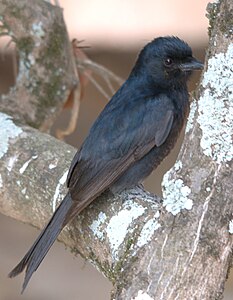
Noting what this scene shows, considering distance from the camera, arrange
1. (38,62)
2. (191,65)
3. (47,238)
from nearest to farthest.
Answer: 1. (47,238)
2. (191,65)
3. (38,62)

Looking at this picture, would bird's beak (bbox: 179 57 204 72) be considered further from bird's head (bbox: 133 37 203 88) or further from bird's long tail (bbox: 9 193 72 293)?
bird's long tail (bbox: 9 193 72 293)

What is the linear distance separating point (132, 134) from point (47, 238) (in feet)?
1.95

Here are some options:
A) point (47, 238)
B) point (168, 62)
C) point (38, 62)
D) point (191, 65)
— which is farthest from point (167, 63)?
point (47, 238)

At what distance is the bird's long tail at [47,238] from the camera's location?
326cm

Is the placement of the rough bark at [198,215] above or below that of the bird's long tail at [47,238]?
above

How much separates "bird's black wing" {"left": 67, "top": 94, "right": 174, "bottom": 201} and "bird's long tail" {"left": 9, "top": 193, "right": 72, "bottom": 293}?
0.68 feet

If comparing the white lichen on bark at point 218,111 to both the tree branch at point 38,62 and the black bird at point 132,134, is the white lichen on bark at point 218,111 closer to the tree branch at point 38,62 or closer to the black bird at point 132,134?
the black bird at point 132,134

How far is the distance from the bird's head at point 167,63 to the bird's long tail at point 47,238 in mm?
833

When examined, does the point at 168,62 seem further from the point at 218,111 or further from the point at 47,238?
the point at 218,111

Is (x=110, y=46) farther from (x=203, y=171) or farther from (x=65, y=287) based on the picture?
(x=203, y=171)

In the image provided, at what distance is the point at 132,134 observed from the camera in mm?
3615

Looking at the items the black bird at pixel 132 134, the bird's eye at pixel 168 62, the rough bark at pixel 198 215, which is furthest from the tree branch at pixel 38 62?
the rough bark at pixel 198 215

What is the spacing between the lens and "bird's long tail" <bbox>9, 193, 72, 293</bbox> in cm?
326

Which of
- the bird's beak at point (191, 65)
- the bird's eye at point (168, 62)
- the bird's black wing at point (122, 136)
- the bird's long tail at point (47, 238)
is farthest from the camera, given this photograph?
the bird's eye at point (168, 62)
